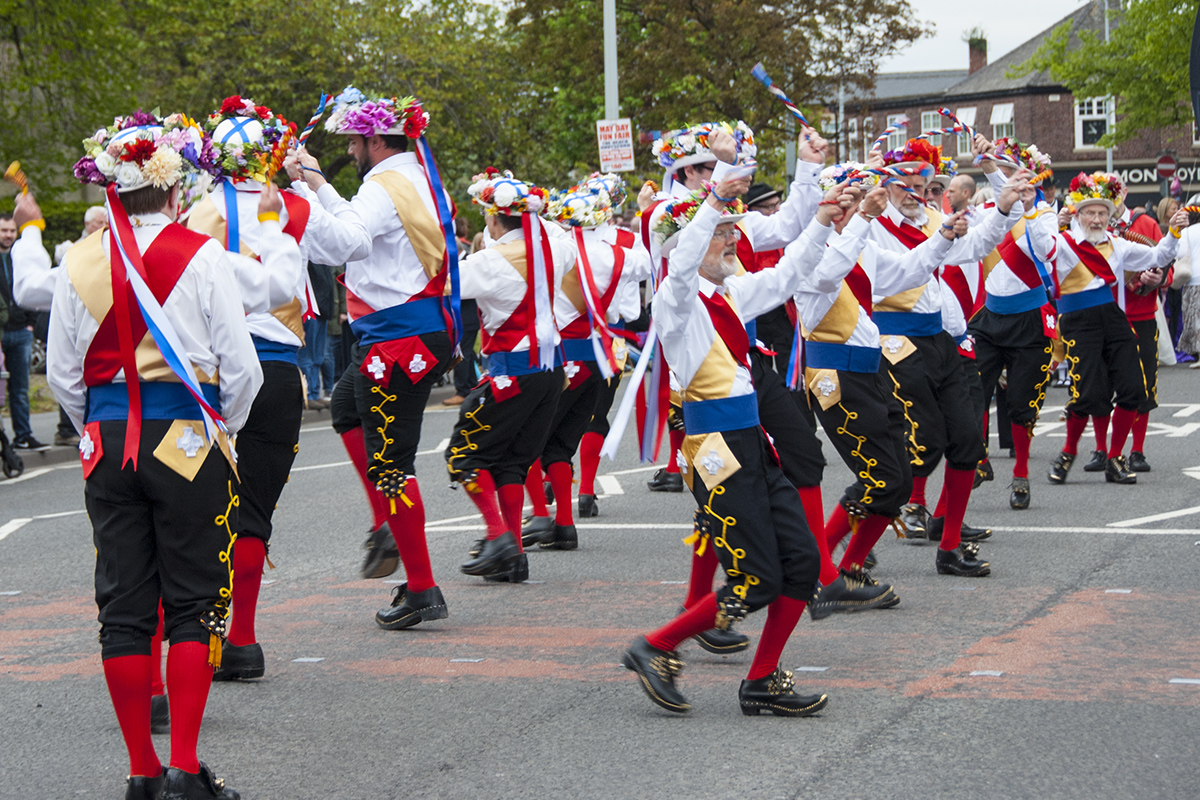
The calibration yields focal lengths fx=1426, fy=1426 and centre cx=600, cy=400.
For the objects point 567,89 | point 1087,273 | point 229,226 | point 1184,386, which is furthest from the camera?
point 567,89

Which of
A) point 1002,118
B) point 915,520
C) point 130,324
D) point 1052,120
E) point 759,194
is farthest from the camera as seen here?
point 1002,118

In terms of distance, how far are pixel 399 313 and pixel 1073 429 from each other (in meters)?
5.61

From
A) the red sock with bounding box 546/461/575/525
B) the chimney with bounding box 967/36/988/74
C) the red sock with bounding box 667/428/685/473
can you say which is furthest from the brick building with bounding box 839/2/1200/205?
the red sock with bounding box 546/461/575/525

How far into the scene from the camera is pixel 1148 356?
10328 mm

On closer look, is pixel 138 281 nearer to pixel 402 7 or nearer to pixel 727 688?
pixel 727 688

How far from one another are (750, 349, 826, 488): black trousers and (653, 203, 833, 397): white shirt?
0.37 meters

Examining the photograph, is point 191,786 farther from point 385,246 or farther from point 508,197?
point 508,197

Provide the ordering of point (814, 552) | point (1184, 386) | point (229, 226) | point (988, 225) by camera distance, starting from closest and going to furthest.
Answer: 1. point (814, 552)
2. point (229, 226)
3. point (988, 225)
4. point (1184, 386)

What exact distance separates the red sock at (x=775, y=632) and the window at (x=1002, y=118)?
53037 millimetres

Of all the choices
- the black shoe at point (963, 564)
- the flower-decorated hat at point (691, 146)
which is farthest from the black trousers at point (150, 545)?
the black shoe at point (963, 564)

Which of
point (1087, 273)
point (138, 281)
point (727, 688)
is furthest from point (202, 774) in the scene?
point (1087, 273)

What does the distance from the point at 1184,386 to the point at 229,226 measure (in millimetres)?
13670

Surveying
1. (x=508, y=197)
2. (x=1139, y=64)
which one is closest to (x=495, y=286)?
(x=508, y=197)

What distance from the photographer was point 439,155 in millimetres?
30625
